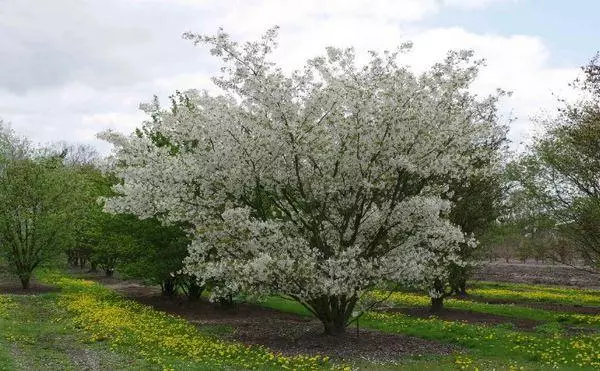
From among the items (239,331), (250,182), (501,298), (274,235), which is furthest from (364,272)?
(501,298)

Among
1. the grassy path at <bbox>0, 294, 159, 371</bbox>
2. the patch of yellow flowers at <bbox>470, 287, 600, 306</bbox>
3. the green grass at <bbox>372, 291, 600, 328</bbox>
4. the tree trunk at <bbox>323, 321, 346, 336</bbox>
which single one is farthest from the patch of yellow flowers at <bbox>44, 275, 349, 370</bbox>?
the patch of yellow flowers at <bbox>470, 287, 600, 306</bbox>

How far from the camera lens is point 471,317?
23375mm

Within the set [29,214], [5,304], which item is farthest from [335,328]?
[29,214]

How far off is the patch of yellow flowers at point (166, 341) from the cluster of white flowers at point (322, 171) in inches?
68.3

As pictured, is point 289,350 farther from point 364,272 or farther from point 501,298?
point 501,298

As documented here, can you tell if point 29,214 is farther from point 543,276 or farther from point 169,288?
point 543,276

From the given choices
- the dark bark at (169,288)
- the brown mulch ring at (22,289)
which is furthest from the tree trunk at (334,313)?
the brown mulch ring at (22,289)

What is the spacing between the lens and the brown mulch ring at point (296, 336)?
1563 centimetres

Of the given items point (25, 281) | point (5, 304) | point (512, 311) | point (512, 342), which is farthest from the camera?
point (25, 281)

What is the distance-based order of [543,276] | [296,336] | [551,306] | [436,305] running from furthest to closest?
[543,276]
[551,306]
[436,305]
[296,336]

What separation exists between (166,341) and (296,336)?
166 inches

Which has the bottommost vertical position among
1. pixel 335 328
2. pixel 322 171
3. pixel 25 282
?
pixel 335 328

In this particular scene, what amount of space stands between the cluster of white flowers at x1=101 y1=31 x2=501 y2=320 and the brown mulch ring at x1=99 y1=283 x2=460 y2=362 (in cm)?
150

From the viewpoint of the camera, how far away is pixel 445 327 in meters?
19.0
